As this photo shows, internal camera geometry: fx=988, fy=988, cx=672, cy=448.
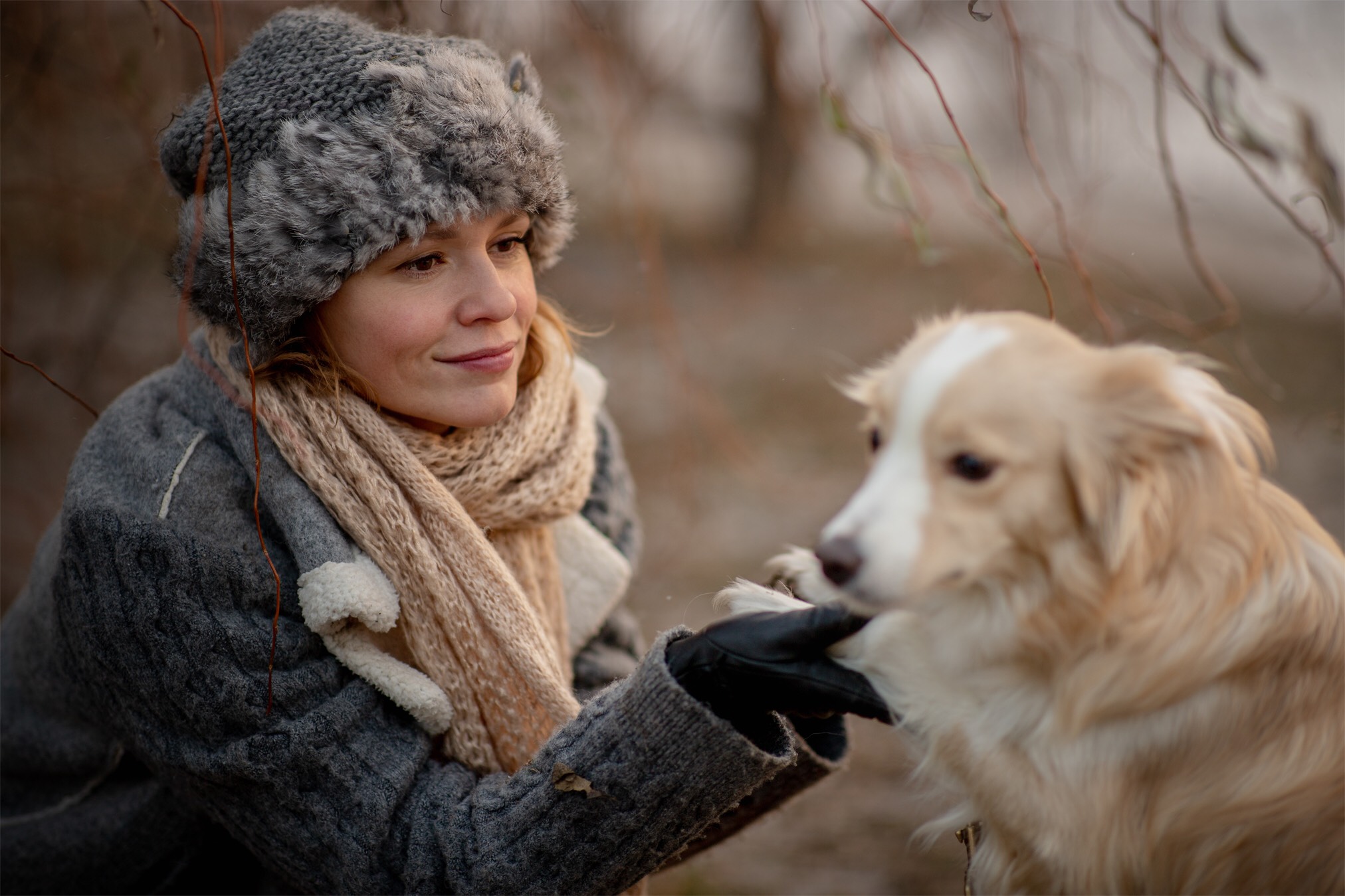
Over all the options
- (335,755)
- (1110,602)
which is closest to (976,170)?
(1110,602)

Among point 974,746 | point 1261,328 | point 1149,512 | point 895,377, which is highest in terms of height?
point 895,377

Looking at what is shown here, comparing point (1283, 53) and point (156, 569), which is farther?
point (1283, 53)

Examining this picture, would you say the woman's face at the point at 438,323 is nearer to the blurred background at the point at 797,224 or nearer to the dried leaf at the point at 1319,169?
the blurred background at the point at 797,224

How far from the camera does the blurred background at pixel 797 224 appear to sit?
2150 millimetres

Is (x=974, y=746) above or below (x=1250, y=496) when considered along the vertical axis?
below

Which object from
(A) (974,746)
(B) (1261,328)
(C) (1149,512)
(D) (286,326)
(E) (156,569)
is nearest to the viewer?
(C) (1149,512)

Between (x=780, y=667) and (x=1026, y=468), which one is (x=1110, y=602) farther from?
(x=780, y=667)

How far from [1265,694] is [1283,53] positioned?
16.8 feet

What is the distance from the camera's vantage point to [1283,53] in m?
5.02

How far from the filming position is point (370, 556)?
157 cm

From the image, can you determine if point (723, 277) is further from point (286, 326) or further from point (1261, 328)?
point (286, 326)

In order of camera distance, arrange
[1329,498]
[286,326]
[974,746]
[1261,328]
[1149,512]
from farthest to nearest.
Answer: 1. [1261,328]
2. [1329,498]
3. [286,326]
4. [974,746]
5. [1149,512]

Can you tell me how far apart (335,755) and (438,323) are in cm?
68

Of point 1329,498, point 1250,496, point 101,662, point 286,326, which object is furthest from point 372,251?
point 1329,498
